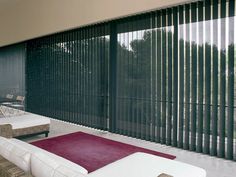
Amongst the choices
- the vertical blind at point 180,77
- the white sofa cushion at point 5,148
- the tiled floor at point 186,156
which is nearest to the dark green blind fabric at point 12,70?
the tiled floor at point 186,156

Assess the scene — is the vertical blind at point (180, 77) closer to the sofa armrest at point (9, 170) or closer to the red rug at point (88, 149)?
the red rug at point (88, 149)

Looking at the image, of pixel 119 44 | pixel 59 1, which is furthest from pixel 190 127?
pixel 59 1

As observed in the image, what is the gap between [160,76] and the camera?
14.5ft

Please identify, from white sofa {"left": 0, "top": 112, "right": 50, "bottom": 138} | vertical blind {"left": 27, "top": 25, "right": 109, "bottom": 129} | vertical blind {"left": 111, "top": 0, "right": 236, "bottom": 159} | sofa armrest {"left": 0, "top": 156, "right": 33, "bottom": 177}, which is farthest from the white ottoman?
vertical blind {"left": 27, "top": 25, "right": 109, "bottom": 129}

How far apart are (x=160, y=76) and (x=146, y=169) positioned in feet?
8.20

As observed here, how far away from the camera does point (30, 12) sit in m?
7.05

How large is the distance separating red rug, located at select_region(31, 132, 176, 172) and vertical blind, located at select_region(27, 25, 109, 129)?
3.05ft

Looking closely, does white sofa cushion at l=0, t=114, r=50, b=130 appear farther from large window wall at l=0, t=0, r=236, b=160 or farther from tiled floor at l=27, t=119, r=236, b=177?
large window wall at l=0, t=0, r=236, b=160

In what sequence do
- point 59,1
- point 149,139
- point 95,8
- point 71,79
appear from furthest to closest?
point 71,79 → point 59,1 → point 95,8 → point 149,139

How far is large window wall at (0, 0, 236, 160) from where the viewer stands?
363 centimetres

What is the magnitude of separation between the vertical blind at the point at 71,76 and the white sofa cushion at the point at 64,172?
4.09 m

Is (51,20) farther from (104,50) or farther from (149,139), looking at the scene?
(149,139)

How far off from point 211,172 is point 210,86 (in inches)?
53.0

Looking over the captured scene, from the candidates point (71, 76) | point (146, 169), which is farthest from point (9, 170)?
point (71, 76)
